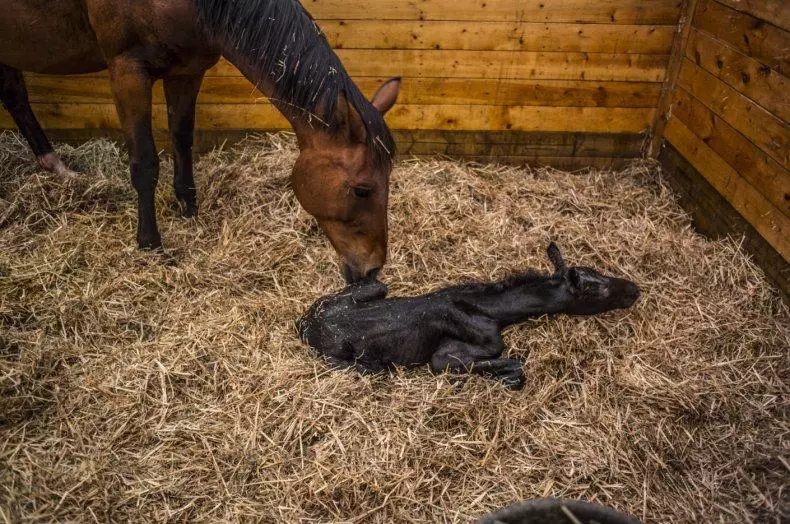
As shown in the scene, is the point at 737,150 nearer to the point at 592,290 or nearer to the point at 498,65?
the point at 592,290

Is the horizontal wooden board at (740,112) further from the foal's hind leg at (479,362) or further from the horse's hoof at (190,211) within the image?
the horse's hoof at (190,211)

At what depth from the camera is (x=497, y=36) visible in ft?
14.3

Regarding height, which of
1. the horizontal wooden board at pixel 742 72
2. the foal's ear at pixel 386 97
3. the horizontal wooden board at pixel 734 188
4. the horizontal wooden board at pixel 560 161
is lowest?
the horizontal wooden board at pixel 560 161

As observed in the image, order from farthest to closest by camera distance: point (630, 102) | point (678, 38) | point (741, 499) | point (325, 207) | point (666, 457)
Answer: point (630, 102)
point (678, 38)
point (325, 207)
point (666, 457)
point (741, 499)

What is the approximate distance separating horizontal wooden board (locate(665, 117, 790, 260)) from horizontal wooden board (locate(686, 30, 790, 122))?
48 centimetres

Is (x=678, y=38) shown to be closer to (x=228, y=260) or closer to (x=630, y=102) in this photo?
(x=630, y=102)

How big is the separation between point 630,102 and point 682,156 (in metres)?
0.60

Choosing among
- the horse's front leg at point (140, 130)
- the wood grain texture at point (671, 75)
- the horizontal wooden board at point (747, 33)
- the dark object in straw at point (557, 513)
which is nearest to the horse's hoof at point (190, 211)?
the horse's front leg at point (140, 130)

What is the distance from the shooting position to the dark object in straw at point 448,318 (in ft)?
9.80

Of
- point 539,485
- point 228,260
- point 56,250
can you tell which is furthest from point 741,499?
point 56,250

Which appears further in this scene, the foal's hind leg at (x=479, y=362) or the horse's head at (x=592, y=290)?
the horse's head at (x=592, y=290)

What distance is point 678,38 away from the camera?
170 inches

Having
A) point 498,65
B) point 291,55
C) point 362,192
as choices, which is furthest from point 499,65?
point 362,192

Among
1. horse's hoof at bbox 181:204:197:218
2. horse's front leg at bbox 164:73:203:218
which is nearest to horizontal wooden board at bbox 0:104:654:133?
horse's front leg at bbox 164:73:203:218
